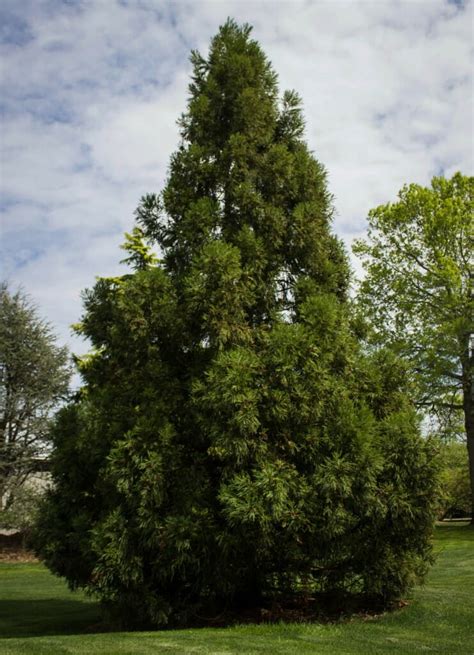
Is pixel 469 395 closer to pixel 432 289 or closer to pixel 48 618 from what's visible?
pixel 432 289

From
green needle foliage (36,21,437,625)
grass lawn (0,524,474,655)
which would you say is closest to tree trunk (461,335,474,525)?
grass lawn (0,524,474,655)

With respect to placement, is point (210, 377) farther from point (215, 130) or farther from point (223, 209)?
point (215, 130)

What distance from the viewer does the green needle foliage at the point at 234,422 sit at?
7414 mm

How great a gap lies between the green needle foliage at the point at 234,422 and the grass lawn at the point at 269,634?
560 mm

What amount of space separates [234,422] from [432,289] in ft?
57.5

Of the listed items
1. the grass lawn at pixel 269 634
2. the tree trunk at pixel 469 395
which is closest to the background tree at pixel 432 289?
the tree trunk at pixel 469 395

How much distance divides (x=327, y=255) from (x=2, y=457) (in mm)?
20409

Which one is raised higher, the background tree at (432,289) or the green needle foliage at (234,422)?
the background tree at (432,289)

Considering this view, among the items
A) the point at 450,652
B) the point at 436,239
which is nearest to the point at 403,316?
the point at 436,239

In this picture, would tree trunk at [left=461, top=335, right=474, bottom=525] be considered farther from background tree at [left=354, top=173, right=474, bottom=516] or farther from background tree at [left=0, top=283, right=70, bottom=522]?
background tree at [left=0, top=283, right=70, bottom=522]

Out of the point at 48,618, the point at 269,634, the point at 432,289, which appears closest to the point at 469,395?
the point at 432,289

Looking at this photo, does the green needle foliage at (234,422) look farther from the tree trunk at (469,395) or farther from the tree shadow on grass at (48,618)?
the tree trunk at (469,395)

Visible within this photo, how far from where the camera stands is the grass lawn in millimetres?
6402

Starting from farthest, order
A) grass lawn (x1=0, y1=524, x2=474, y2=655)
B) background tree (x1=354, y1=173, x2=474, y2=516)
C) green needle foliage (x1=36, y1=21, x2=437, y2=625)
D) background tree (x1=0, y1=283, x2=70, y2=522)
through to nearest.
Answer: background tree (x1=0, y1=283, x2=70, y2=522)
background tree (x1=354, y1=173, x2=474, y2=516)
green needle foliage (x1=36, y1=21, x2=437, y2=625)
grass lawn (x1=0, y1=524, x2=474, y2=655)
